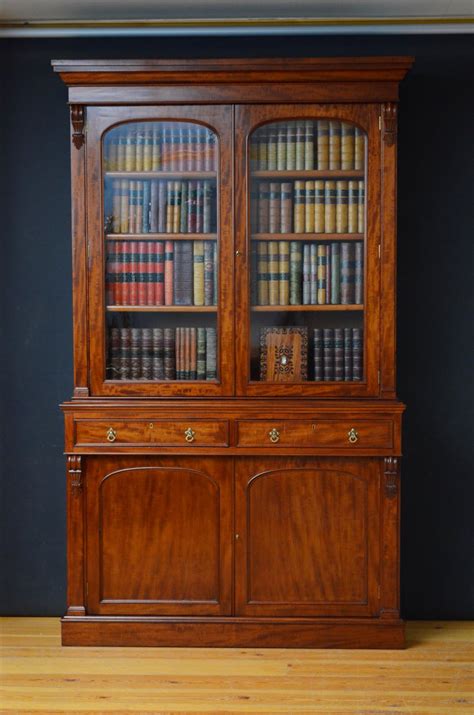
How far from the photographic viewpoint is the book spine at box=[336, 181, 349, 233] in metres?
3.56

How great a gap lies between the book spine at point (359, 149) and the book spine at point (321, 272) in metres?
0.36

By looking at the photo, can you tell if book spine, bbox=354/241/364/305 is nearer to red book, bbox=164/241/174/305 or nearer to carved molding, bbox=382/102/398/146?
carved molding, bbox=382/102/398/146

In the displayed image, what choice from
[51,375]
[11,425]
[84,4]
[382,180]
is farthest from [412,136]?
[11,425]

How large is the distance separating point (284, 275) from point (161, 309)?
55 centimetres

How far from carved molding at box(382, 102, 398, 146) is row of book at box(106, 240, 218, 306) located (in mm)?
872

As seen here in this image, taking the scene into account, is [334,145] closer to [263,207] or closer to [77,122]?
[263,207]

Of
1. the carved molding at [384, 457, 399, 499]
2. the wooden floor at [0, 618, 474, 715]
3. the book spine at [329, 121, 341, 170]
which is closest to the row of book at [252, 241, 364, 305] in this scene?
the book spine at [329, 121, 341, 170]

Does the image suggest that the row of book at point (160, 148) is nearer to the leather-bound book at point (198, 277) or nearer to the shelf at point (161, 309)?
the leather-bound book at point (198, 277)

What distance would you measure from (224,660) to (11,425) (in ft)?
4.92

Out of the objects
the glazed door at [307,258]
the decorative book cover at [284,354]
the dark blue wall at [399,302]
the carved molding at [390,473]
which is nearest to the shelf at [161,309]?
the glazed door at [307,258]

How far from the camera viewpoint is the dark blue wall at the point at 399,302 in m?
3.89

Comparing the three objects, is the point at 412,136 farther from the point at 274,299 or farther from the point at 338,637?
the point at 338,637

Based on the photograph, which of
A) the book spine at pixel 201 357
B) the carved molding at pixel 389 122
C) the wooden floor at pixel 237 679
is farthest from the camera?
the book spine at pixel 201 357

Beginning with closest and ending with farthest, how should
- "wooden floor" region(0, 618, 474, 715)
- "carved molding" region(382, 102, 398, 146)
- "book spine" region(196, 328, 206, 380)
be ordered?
"wooden floor" region(0, 618, 474, 715) < "carved molding" region(382, 102, 398, 146) < "book spine" region(196, 328, 206, 380)
